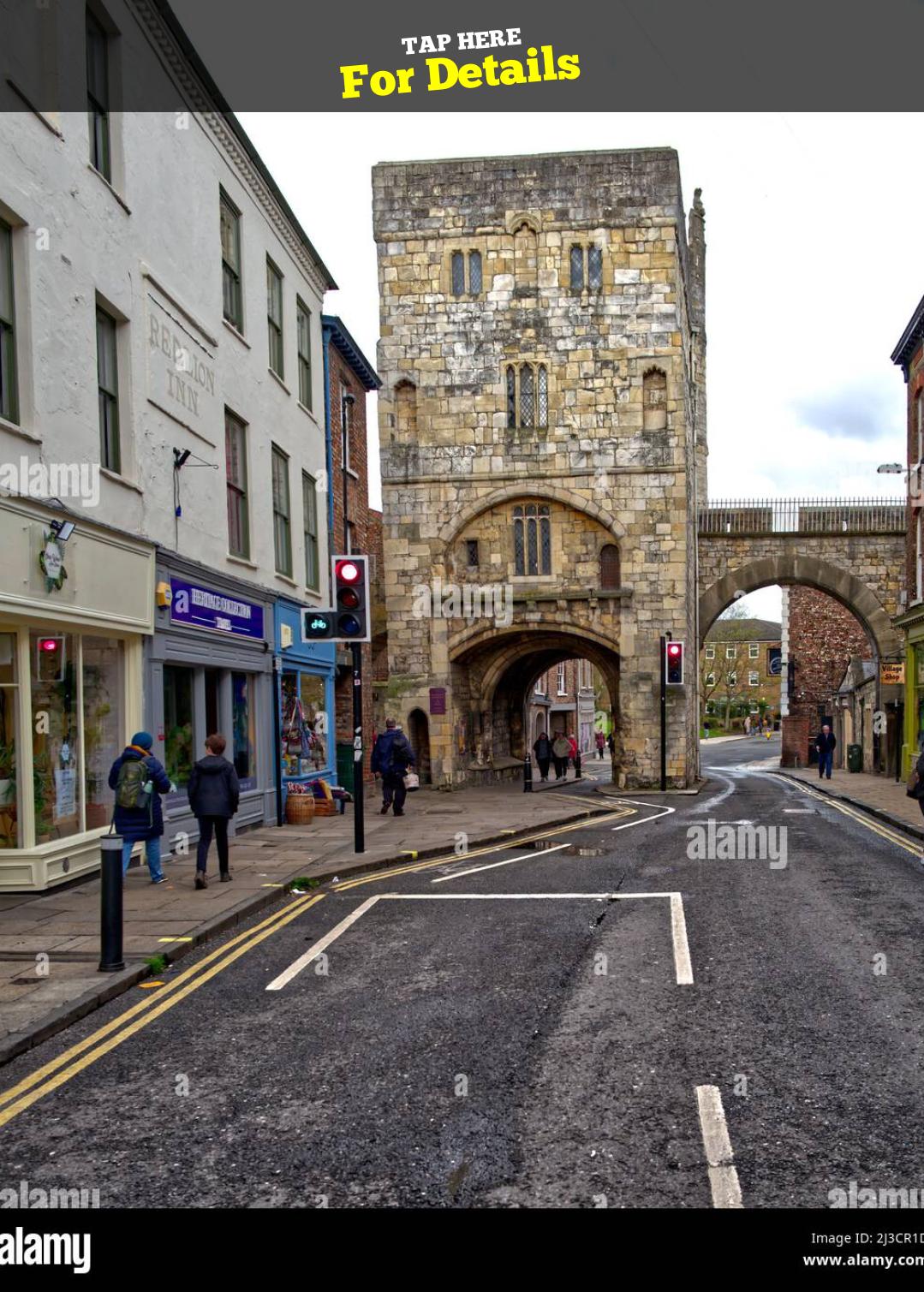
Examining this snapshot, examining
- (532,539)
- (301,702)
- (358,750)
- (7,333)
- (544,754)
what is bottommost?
(544,754)

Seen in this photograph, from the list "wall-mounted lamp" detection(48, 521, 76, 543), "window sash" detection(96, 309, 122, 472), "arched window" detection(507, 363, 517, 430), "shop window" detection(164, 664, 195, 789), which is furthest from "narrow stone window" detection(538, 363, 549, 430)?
"wall-mounted lamp" detection(48, 521, 76, 543)

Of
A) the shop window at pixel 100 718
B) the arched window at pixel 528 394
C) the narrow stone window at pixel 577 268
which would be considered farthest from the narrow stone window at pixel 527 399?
the shop window at pixel 100 718

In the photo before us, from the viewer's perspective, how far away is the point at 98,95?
12383 mm

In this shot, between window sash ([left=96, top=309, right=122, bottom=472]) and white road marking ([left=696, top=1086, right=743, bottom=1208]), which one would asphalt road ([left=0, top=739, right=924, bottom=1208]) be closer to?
white road marking ([left=696, top=1086, right=743, bottom=1208])

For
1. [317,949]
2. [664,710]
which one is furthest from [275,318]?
[664,710]

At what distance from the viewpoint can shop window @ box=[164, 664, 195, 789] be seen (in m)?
13.9

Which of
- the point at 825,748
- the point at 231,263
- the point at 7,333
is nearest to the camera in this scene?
the point at 7,333

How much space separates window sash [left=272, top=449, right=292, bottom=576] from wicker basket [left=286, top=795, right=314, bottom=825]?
4122 mm

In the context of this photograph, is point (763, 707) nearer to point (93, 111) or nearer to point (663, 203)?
point (663, 203)

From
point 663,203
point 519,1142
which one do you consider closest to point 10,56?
point 519,1142

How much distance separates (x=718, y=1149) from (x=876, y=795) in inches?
889

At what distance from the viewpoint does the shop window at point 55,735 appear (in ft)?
35.5

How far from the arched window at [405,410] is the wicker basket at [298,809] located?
14617 millimetres

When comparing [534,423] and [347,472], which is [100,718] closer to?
[347,472]
